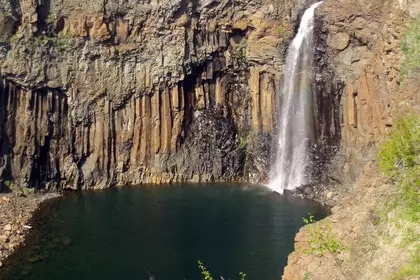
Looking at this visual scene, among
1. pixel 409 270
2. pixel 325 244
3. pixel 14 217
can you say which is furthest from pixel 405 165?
pixel 14 217

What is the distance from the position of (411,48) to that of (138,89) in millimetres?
23321

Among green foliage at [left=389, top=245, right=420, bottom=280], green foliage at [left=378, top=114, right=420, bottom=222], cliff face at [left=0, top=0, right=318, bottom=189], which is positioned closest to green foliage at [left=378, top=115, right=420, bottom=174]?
green foliage at [left=378, top=114, right=420, bottom=222]

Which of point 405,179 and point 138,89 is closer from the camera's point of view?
point 405,179

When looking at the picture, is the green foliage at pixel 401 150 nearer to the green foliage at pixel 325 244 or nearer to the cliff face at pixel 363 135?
the cliff face at pixel 363 135

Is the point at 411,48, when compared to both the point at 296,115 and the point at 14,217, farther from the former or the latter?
→ the point at 14,217

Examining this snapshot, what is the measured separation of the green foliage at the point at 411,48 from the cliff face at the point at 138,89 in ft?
41.8

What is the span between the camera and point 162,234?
34.3 m

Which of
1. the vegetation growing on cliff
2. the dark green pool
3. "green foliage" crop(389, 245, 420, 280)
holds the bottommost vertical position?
the dark green pool

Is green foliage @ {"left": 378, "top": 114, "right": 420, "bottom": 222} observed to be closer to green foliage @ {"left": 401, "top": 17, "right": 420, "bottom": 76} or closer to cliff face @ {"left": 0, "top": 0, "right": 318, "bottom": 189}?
green foliage @ {"left": 401, "top": 17, "right": 420, "bottom": 76}

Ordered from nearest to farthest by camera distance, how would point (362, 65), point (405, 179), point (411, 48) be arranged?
point (405, 179) → point (411, 48) → point (362, 65)

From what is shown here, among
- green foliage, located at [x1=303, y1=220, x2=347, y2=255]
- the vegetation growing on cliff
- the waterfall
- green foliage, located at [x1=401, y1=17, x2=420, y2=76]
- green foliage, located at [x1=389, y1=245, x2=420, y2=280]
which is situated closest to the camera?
green foliage, located at [x1=389, y1=245, x2=420, y2=280]

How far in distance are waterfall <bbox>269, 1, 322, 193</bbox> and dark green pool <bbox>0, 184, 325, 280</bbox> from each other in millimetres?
3503

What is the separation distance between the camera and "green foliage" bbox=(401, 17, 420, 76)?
105 ft

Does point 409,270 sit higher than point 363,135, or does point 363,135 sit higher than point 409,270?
point 363,135
